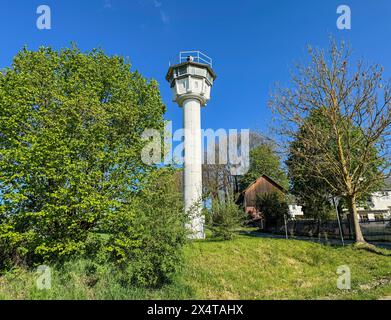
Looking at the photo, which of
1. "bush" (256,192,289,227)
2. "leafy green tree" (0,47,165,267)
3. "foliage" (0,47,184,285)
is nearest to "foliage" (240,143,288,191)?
"bush" (256,192,289,227)

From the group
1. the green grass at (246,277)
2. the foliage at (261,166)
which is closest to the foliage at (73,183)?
the green grass at (246,277)

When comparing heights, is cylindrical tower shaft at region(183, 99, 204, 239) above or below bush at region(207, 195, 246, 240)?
above

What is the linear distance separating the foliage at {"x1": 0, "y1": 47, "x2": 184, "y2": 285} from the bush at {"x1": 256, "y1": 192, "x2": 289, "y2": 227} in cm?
2114

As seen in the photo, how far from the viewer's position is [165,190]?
38.3 feet

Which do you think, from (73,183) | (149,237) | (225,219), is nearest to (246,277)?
(149,237)

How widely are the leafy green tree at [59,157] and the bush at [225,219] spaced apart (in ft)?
17.9

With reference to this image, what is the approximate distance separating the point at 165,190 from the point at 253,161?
40907 millimetres

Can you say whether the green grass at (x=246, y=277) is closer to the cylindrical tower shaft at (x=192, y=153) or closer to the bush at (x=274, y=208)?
the cylindrical tower shaft at (x=192, y=153)

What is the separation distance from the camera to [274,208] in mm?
31547

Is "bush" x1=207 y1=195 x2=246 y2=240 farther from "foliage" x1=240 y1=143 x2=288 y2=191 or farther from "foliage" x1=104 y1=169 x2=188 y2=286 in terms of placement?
"foliage" x1=240 y1=143 x2=288 y2=191

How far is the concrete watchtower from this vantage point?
20.7 metres

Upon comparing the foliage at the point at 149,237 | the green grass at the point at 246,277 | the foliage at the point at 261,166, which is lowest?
the green grass at the point at 246,277

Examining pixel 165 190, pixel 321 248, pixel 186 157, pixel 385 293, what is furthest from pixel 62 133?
pixel 321 248

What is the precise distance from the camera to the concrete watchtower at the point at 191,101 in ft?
67.8
